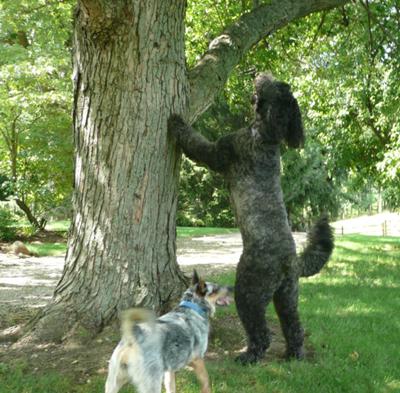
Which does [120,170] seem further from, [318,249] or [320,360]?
[320,360]

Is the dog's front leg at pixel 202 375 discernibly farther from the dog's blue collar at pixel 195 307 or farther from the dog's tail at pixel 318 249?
the dog's tail at pixel 318 249

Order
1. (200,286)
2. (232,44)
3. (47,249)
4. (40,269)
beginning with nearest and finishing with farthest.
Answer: (200,286), (232,44), (40,269), (47,249)

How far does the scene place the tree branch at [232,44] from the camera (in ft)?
17.6

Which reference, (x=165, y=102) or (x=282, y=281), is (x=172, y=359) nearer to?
(x=282, y=281)

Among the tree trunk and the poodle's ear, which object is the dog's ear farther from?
the poodle's ear

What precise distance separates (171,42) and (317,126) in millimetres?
10055

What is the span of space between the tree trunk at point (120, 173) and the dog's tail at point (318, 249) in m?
1.27

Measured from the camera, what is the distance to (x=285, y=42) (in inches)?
367

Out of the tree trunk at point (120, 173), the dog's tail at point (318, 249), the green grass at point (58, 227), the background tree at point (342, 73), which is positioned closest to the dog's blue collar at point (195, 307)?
the tree trunk at point (120, 173)

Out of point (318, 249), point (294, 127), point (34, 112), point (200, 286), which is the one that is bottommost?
point (200, 286)

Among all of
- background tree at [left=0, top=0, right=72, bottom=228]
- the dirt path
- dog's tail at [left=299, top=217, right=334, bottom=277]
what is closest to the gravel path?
the dirt path

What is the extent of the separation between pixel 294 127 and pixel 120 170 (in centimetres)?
162

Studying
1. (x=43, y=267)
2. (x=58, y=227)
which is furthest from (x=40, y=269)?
(x=58, y=227)

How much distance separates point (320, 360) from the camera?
4582 mm
